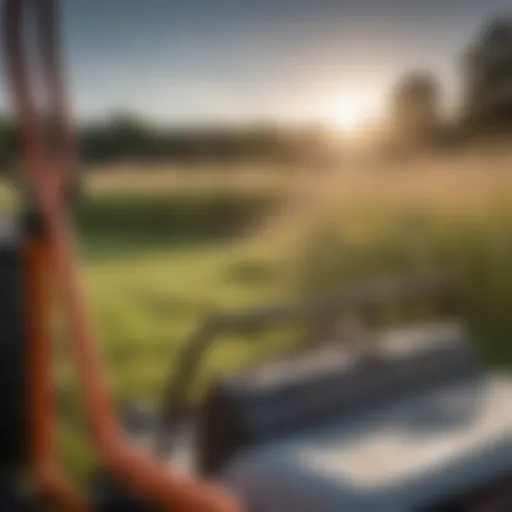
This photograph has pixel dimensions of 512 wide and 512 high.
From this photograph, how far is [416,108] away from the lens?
60.7 inches

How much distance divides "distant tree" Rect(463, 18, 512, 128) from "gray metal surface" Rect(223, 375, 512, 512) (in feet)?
1.64

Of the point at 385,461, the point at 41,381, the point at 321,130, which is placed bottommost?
the point at 41,381

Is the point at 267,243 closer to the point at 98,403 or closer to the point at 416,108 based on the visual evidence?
the point at 416,108

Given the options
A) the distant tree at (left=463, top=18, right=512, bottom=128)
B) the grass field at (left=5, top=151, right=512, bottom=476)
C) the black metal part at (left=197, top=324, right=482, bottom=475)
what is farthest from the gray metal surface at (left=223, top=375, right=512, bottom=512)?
the distant tree at (left=463, top=18, right=512, bottom=128)

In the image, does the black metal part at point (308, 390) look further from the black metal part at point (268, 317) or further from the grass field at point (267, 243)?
the grass field at point (267, 243)

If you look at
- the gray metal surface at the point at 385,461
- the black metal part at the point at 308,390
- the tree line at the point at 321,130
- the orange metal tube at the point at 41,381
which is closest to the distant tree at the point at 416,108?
the tree line at the point at 321,130

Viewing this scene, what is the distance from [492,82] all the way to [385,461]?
28.3 inches

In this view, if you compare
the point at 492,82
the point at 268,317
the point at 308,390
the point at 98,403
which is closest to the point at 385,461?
the point at 308,390

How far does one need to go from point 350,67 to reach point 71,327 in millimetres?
690

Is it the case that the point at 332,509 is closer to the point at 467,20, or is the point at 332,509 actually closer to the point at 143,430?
the point at 143,430

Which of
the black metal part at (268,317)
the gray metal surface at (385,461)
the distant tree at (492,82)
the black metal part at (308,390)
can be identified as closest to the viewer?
the gray metal surface at (385,461)

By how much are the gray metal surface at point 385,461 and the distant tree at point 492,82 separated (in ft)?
1.64

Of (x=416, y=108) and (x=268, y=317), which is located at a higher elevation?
(x=416, y=108)

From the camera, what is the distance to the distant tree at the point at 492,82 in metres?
1.44
